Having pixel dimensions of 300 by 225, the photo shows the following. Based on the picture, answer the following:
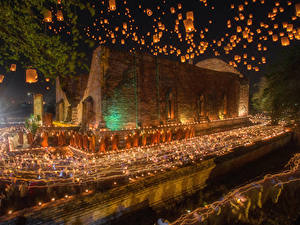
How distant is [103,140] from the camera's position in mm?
8352

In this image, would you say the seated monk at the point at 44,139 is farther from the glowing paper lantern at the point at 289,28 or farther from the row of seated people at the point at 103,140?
the glowing paper lantern at the point at 289,28

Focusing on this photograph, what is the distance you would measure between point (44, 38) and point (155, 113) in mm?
8816

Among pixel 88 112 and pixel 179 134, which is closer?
pixel 88 112

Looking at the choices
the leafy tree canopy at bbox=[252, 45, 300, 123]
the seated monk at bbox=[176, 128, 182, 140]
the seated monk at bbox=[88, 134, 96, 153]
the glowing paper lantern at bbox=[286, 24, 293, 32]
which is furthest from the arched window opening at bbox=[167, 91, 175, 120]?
the glowing paper lantern at bbox=[286, 24, 293, 32]

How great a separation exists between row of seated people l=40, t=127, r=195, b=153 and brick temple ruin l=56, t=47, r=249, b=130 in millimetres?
1690

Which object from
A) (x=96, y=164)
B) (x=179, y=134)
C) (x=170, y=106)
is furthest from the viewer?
(x=170, y=106)

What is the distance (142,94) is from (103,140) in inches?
208

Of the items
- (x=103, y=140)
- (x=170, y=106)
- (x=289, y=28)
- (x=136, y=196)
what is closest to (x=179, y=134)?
(x=170, y=106)

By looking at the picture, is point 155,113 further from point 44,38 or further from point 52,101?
point 52,101

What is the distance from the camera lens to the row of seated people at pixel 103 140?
842 centimetres

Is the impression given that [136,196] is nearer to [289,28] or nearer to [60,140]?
[60,140]

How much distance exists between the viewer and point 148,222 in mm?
4672

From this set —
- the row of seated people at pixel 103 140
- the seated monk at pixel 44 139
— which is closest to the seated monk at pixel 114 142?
the row of seated people at pixel 103 140

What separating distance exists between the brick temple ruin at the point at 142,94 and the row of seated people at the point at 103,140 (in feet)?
5.54
